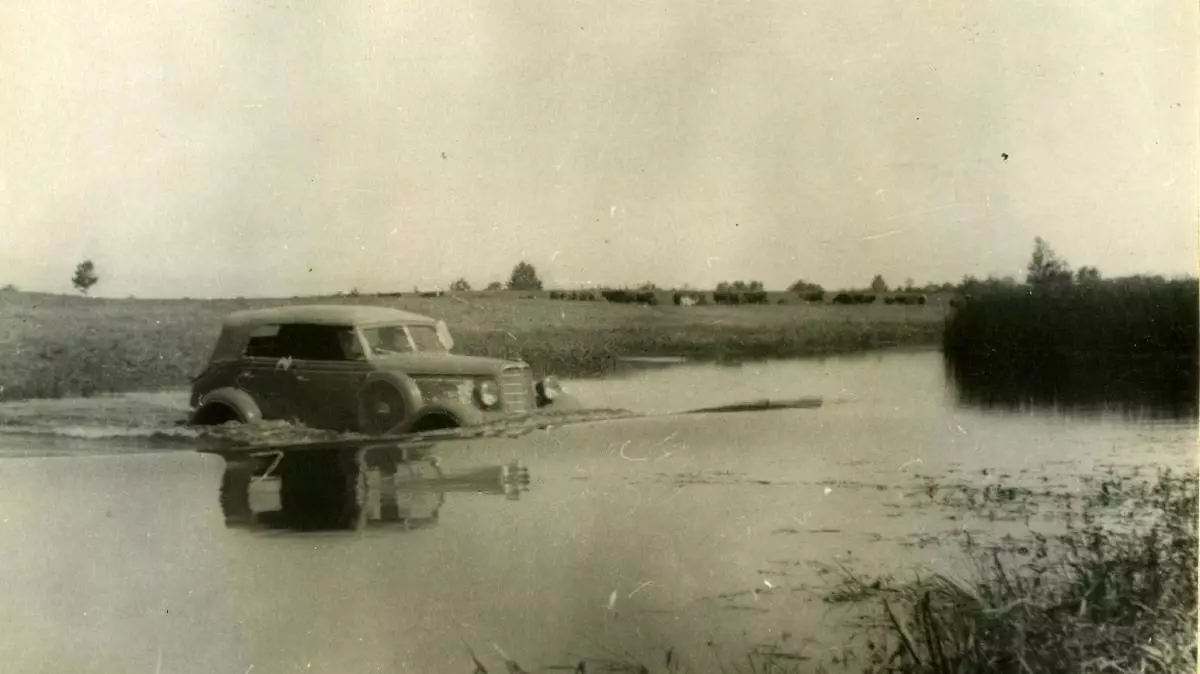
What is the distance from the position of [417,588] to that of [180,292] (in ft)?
3.47

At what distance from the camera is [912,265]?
8.52 ft

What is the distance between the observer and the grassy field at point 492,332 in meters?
2.56

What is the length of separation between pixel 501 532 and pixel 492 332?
558 millimetres

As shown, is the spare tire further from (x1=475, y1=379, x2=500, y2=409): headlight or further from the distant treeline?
the distant treeline

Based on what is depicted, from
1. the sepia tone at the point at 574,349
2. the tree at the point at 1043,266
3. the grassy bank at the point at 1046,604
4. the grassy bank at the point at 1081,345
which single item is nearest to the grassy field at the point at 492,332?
the sepia tone at the point at 574,349

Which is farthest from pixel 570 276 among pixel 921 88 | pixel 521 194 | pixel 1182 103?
pixel 1182 103

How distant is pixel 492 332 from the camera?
Answer: 2580 millimetres

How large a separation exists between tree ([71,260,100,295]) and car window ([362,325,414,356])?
2.58ft

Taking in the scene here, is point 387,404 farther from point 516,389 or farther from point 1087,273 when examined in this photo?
point 1087,273

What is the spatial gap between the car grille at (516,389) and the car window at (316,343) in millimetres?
422

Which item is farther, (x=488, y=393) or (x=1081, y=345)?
(x=1081, y=345)

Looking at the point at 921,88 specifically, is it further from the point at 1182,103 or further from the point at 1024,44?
the point at 1182,103

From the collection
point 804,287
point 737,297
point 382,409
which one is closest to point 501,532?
point 382,409

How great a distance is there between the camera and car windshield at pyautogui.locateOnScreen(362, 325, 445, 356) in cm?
258
